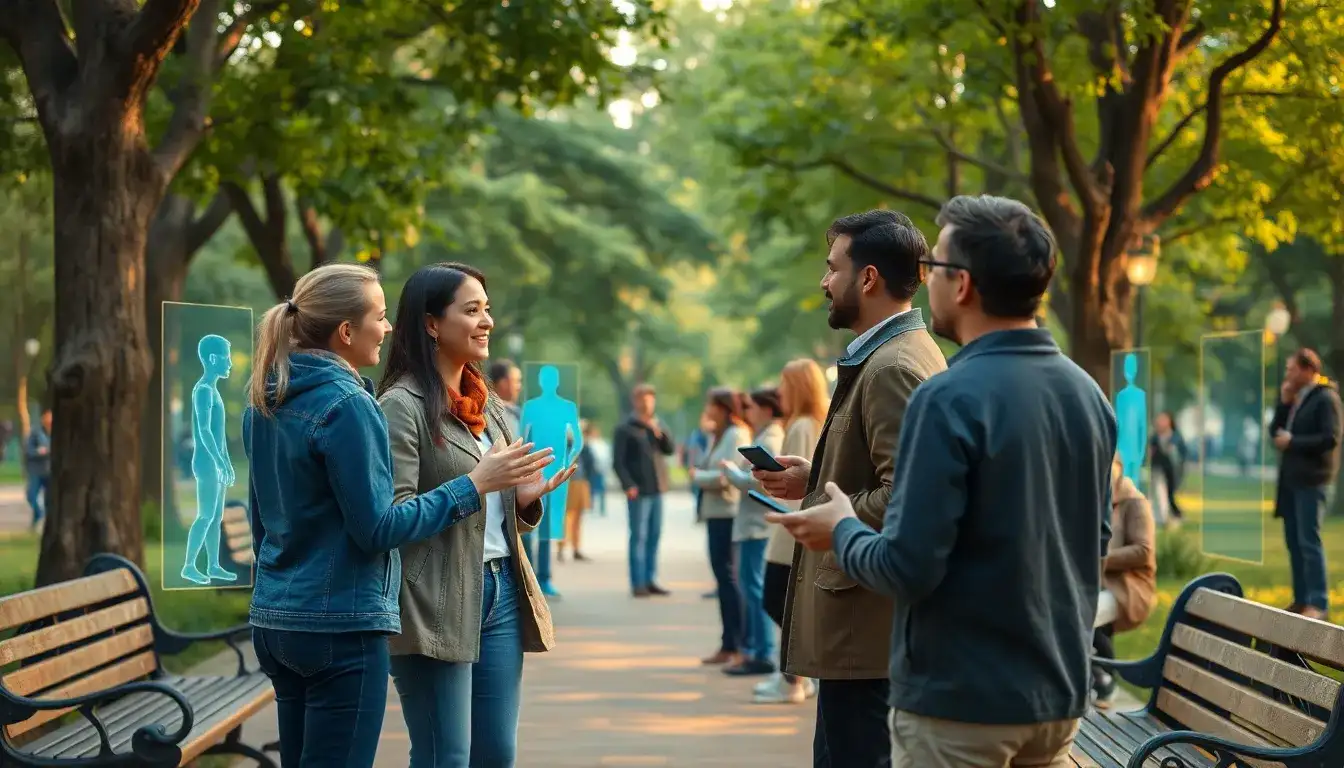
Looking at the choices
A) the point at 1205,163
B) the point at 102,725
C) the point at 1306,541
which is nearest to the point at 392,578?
the point at 102,725

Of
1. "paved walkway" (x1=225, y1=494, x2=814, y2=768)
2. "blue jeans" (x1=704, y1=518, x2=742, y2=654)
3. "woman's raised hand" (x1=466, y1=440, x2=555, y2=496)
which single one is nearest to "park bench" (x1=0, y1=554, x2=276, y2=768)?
"paved walkway" (x1=225, y1=494, x2=814, y2=768)

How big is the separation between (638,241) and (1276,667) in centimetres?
3327

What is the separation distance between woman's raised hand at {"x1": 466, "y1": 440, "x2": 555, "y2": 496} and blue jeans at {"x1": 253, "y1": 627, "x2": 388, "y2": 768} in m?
0.49

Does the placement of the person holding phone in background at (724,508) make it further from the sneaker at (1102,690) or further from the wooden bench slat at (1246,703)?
the wooden bench slat at (1246,703)

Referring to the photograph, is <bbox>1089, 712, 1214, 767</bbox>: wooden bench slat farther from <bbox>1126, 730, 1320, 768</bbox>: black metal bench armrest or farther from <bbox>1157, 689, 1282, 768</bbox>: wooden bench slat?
<bbox>1126, 730, 1320, 768</bbox>: black metal bench armrest

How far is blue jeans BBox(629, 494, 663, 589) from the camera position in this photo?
18.4 metres

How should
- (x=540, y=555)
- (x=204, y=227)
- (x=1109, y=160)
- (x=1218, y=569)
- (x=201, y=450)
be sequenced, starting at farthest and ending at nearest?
(x=204, y=227) < (x=1218, y=569) < (x=540, y=555) < (x=1109, y=160) < (x=201, y=450)

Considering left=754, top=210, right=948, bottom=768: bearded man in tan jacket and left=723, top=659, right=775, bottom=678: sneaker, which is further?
left=723, top=659, right=775, bottom=678: sneaker

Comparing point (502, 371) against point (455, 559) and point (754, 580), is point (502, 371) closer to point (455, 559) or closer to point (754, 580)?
point (754, 580)

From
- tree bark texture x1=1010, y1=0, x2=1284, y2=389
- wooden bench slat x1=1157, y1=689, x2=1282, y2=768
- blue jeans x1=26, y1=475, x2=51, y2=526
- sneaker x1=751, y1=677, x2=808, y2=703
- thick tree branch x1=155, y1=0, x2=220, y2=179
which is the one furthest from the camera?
blue jeans x1=26, y1=475, x2=51, y2=526

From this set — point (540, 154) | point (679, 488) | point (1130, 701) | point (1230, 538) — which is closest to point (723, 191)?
point (540, 154)

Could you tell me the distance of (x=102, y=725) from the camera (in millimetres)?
6461

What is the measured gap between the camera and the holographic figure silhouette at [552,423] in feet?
40.2

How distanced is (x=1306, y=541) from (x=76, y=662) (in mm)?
10113
